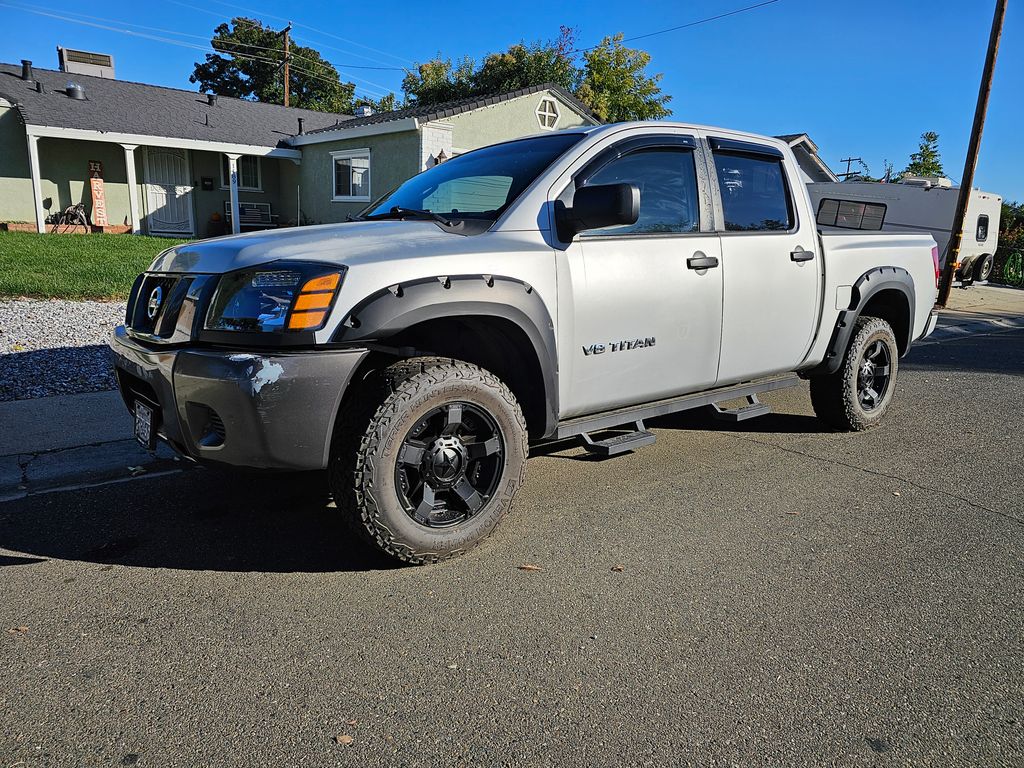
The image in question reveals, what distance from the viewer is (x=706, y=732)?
7.48ft

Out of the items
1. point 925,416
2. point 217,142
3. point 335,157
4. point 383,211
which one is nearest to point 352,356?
point 383,211

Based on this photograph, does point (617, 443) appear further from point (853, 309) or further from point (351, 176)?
point (351, 176)

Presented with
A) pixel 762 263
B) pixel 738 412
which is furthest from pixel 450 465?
pixel 762 263

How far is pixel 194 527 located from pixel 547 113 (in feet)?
66.3

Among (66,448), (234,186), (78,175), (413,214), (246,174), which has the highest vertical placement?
(246,174)

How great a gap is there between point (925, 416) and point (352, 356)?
5.26 meters

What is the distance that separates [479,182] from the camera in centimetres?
409

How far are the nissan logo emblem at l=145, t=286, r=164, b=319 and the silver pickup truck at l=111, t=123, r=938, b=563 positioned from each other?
0.06ft

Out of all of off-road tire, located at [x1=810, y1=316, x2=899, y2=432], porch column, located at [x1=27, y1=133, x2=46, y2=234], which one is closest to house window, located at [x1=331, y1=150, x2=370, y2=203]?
porch column, located at [x1=27, y1=133, x2=46, y2=234]

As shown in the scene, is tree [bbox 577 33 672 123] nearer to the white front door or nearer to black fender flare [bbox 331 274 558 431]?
the white front door

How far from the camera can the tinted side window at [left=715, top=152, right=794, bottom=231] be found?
4.45 m

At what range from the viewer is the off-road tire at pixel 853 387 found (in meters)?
5.34

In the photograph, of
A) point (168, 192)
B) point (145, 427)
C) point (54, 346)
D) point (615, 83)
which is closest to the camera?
point (145, 427)

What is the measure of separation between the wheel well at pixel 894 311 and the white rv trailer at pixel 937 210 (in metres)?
12.0
